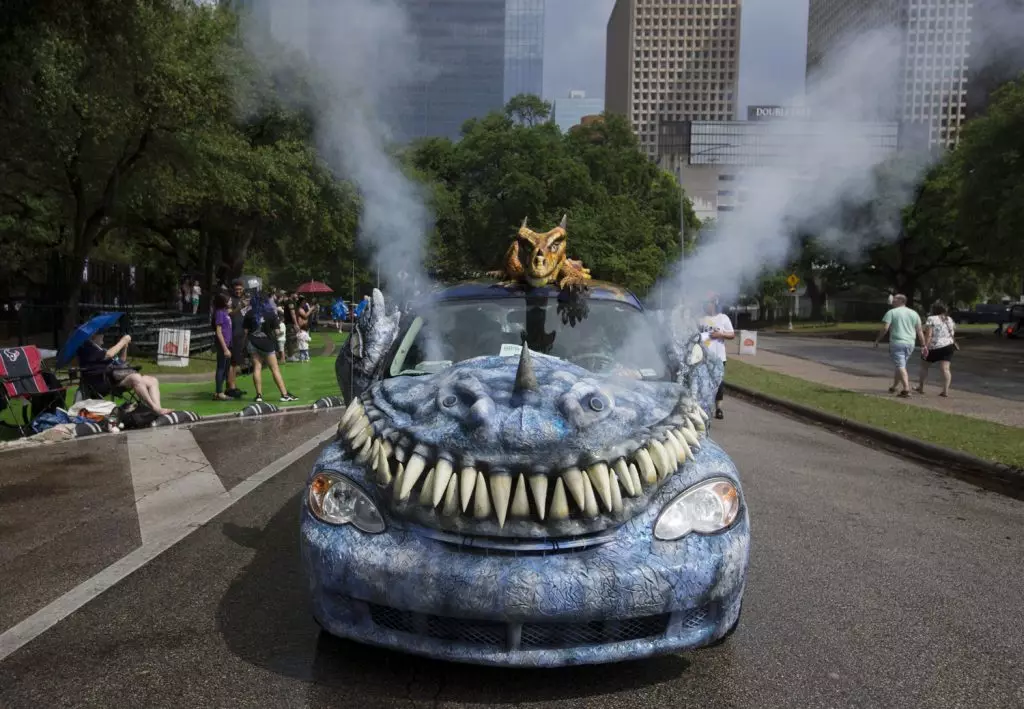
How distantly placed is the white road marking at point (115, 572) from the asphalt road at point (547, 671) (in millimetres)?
75

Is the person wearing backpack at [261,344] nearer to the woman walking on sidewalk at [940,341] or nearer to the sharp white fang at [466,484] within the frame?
the sharp white fang at [466,484]

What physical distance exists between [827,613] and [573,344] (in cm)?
199

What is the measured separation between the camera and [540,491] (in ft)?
10.3

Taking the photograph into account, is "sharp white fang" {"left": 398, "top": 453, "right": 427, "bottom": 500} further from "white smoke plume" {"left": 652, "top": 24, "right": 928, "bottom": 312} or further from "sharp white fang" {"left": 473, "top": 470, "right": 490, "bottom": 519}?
"white smoke plume" {"left": 652, "top": 24, "right": 928, "bottom": 312}

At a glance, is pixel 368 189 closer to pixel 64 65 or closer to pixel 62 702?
pixel 64 65

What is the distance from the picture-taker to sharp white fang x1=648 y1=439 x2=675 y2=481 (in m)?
3.35

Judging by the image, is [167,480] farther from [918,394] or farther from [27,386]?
[918,394]

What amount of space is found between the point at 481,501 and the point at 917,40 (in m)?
9.82

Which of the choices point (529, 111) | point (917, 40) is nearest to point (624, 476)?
point (917, 40)

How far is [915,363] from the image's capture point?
22922mm

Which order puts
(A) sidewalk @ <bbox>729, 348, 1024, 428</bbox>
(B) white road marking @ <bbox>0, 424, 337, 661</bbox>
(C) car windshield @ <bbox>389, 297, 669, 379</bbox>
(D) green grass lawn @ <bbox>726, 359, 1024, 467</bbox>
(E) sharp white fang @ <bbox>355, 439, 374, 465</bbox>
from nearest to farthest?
(E) sharp white fang @ <bbox>355, 439, 374, 465</bbox>, (B) white road marking @ <bbox>0, 424, 337, 661</bbox>, (C) car windshield @ <bbox>389, 297, 669, 379</bbox>, (D) green grass lawn @ <bbox>726, 359, 1024, 467</bbox>, (A) sidewalk @ <bbox>729, 348, 1024, 428</bbox>

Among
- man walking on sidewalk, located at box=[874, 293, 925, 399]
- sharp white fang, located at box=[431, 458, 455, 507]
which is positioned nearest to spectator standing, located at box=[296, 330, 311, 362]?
man walking on sidewalk, located at box=[874, 293, 925, 399]

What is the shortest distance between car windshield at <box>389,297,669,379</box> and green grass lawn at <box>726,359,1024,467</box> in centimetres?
529

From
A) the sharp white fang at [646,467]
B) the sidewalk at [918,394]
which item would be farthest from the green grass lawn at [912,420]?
the sharp white fang at [646,467]
